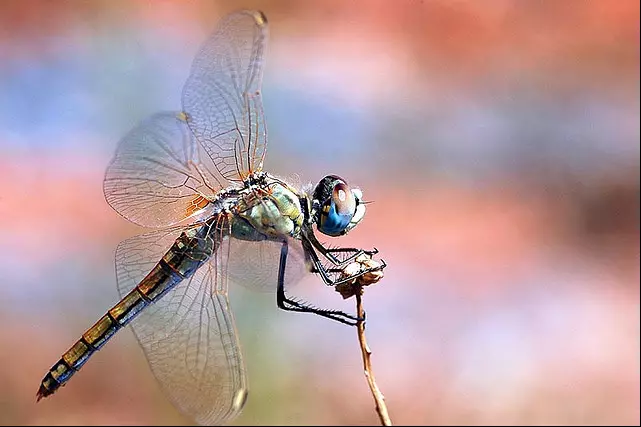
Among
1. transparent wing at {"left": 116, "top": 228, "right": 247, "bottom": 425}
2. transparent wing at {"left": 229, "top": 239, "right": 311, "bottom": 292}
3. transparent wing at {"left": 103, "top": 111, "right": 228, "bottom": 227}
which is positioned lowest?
transparent wing at {"left": 116, "top": 228, "right": 247, "bottom": 425}

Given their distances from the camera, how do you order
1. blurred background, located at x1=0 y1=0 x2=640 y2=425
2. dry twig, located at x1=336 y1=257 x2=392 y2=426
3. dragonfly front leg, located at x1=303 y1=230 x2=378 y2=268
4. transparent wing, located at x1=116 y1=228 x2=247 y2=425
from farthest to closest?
1. blurred background, located at x1=0 y1=0 x2=640 y2=425
2. transparent wing, located at x1=116 y1=228 x2=247 y2=425
3. dragonfly front leg, located at x1=303 y1=230 x2=378 y2=268
4. dry twig, located at x1=336 y1=257 x2=392 y2=426

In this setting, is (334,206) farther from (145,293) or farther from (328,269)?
(145,293)

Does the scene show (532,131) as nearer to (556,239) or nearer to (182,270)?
(556,239)

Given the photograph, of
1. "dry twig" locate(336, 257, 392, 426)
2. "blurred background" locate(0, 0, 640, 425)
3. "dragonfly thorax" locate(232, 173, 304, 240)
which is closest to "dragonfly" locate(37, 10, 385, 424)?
"dragonfly thorax" locate(232, 173, 304, 240)

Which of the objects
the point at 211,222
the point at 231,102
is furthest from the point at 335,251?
the point at 231,102

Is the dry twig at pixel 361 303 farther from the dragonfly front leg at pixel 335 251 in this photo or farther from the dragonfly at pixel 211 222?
the dragonfly at pixel 211 222

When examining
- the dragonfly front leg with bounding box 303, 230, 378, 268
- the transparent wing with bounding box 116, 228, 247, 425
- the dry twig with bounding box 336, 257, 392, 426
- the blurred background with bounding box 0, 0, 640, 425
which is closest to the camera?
the dry twig with bounding box 336, 257, 392, 426

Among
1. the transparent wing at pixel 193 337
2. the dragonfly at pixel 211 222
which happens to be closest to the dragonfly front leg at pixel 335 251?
the dragonfly at pixel 211 222

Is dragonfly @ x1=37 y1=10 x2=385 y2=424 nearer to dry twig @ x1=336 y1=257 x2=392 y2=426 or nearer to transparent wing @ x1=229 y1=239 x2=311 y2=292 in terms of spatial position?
transparent wing @ x1=229 y1=239 x2=311 y2=292
